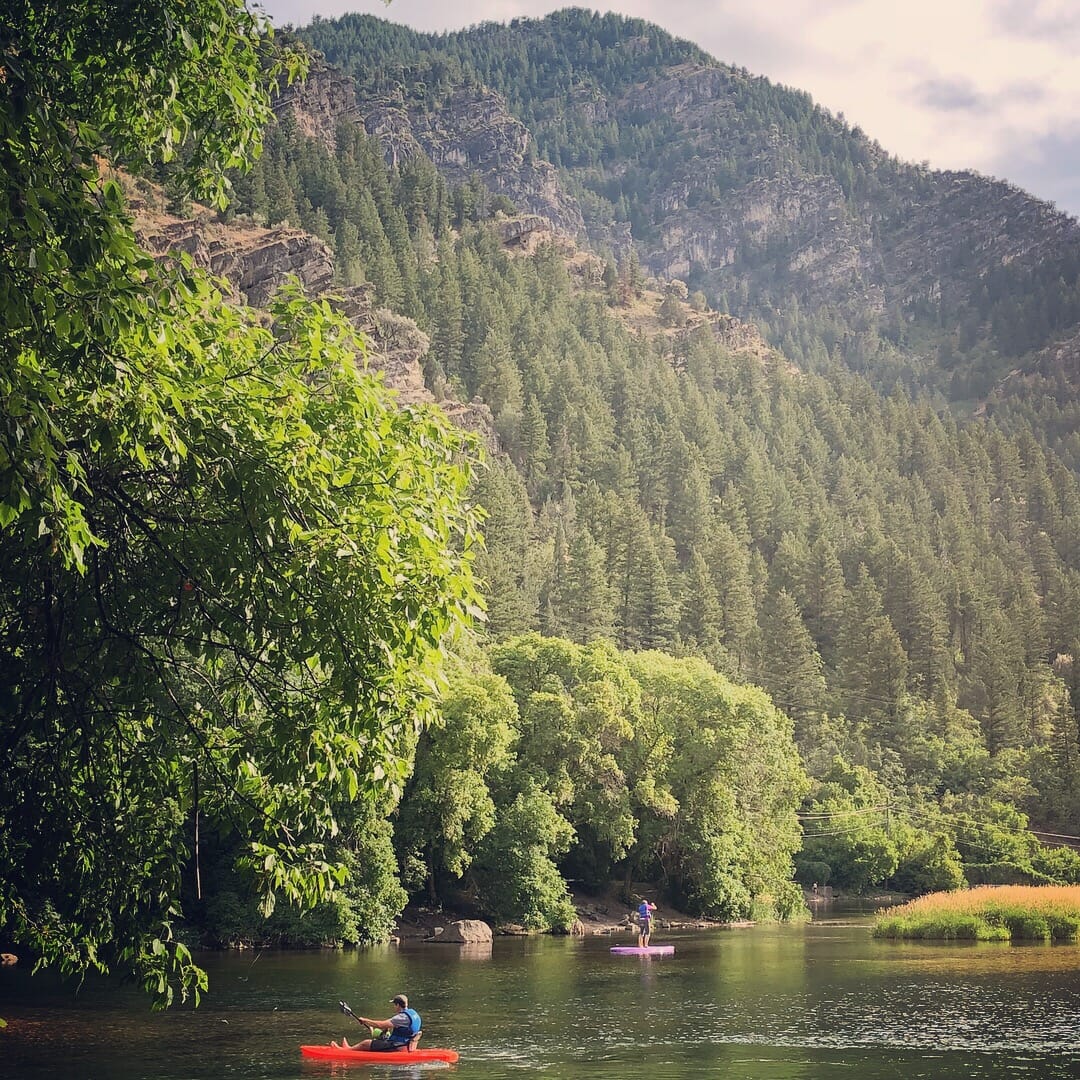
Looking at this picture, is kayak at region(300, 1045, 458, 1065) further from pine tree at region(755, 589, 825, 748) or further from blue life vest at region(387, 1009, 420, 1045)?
pine tree at region(755, 589, 825, 748)

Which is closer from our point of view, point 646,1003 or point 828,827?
point 646,1003

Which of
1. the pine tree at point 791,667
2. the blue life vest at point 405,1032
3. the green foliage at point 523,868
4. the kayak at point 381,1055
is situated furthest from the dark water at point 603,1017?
the pine tree at point 791,667

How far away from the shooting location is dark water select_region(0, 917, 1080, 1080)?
26.9 meters

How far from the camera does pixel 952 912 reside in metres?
65.5

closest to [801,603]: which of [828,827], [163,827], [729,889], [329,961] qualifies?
[828,827]

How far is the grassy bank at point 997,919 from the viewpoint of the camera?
209ft

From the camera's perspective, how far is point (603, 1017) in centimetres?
3503

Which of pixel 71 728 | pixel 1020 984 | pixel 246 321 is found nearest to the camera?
pixel 71 728

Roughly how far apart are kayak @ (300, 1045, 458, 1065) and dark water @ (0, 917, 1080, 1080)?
327 mm

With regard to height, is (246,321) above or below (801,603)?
below

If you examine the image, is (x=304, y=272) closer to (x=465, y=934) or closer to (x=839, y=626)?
(x=839, y=626)

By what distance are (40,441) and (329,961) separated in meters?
48.9

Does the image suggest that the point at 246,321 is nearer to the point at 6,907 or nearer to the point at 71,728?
the point at 71,728

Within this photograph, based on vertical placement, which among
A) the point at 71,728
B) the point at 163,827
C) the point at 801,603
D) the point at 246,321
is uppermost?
the point at 801,603
